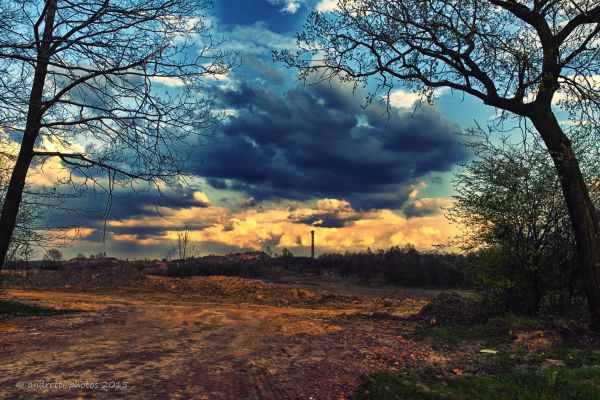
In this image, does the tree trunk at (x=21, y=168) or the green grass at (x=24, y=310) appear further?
the green grass at (x=24, y=310)

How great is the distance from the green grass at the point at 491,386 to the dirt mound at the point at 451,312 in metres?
5.44

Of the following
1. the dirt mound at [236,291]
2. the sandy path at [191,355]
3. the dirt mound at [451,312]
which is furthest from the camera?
the dirt mound at [236,291]

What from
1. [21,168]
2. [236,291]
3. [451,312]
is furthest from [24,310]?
[451,312]

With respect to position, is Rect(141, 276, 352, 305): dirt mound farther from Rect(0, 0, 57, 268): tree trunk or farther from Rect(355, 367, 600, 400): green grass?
Rect(355, 367, 600, 400): green grass

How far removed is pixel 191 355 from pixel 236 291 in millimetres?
16099

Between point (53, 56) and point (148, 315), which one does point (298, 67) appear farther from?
point (148, 315)

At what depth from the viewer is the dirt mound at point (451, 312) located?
13.5m

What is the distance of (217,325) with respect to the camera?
1289 centimetres

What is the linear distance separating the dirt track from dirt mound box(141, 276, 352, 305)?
8.12 metres

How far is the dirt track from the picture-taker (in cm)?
661

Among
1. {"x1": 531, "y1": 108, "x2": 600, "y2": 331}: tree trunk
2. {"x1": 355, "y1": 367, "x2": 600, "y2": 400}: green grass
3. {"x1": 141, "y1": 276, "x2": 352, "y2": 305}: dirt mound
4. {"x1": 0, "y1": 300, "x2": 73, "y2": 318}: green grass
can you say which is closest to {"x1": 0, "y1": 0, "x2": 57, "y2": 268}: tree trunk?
{"x1": 0, "y1": 300, "x2": 73, "y2": 318}: green grass

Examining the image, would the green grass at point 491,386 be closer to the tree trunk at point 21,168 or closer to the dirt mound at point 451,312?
the dirt mound at point 451,312

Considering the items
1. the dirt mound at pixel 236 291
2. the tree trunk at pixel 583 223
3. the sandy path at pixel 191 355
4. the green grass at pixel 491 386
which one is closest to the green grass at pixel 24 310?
the sandy path at pixel 191 355

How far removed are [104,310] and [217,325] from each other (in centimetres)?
460
